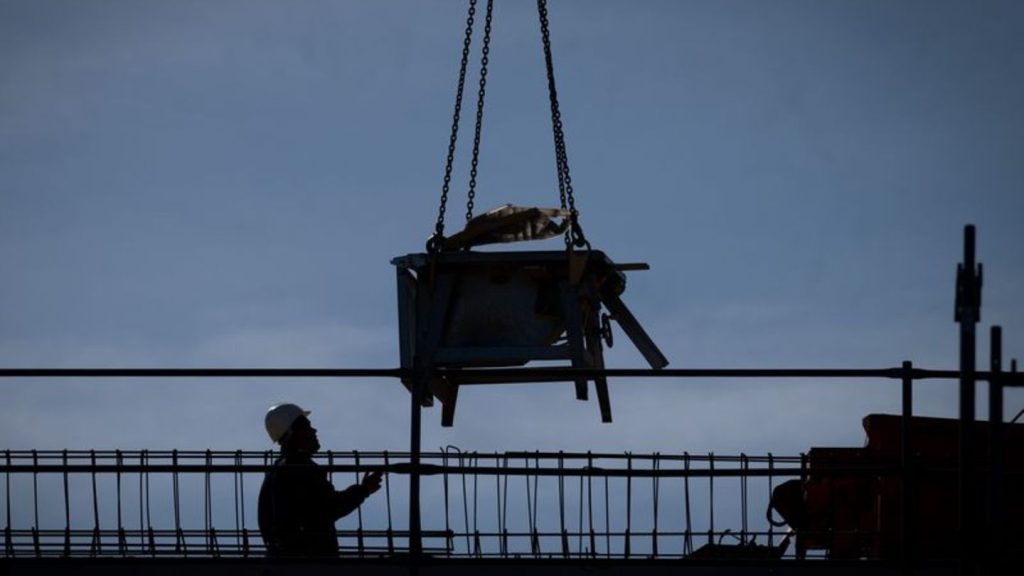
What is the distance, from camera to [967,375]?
531 inches

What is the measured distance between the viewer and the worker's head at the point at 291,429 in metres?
16.8

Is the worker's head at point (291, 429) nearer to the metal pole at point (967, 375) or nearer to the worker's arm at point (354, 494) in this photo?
the worker's arm at point (354, 494)

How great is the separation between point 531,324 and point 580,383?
499 millimetres

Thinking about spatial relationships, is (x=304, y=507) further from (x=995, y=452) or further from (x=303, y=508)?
(x=995, y=452)

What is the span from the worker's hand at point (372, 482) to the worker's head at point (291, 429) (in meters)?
1.20

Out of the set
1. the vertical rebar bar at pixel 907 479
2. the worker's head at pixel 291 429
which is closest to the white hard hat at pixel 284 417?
the worker's head at pixel 291 429

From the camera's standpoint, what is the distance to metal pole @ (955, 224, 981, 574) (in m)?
13.4

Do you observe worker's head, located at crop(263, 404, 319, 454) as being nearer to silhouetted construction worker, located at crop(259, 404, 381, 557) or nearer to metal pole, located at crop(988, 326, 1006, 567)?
silhouetted construction worker, located at crop(259, 404, 381, 557)

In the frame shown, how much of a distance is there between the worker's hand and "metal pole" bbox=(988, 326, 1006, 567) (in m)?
3.96

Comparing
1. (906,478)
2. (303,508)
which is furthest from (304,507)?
(906,478)

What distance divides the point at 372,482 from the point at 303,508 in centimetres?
50

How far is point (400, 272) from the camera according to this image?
1625 centimetres

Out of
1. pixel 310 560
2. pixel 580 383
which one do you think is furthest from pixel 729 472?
pixel 310 560

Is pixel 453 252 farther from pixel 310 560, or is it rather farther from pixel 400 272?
pixel 310 560
